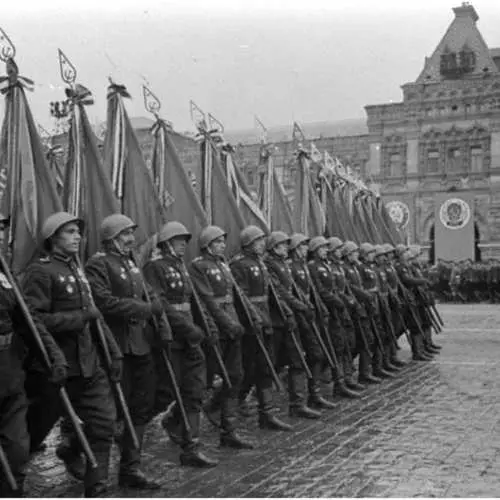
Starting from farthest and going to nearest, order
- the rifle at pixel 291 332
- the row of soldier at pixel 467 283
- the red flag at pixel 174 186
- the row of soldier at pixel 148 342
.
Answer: the row of soldier at pixel 467 283, the red flag at pixel 174 186, the rifle at pixel 291 332, the row of soldier at pixel 148 342

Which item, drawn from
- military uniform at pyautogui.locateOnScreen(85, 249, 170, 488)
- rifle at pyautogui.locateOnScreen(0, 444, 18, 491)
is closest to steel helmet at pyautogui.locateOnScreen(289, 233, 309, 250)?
military uniform at pyautogui.locateOnScreen(85, 249, 170, 488)

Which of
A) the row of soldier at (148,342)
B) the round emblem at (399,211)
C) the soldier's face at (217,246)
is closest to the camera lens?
the row of soldier at (148,342)

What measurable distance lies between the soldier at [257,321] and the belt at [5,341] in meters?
2.89

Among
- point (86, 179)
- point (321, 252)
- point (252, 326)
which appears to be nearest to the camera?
point (86, 179)

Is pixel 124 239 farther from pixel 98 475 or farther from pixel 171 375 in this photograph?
pixel 98 475

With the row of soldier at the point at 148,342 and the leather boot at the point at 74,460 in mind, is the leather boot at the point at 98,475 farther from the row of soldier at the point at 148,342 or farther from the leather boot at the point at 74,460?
the leather boot at the point at 74,460

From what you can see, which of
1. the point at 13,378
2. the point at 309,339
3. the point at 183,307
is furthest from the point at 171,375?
the point at 309,339

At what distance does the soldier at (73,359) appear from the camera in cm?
491

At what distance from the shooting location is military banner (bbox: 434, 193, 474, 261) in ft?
114

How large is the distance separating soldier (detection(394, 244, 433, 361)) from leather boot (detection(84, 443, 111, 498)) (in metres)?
8.05

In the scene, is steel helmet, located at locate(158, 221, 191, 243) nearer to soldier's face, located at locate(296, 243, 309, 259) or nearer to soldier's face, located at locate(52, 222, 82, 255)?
soldier's face, located at locate(52, 222, 82, 255)

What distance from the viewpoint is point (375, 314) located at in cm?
1059

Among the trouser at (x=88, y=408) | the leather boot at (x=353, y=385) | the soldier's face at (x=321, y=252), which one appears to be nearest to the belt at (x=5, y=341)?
the trouser at (x=88, y=408)

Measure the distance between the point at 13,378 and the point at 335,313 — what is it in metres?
5.17
